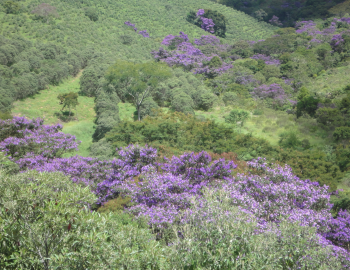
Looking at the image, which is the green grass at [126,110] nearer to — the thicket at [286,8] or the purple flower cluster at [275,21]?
the thicket at [286,8]

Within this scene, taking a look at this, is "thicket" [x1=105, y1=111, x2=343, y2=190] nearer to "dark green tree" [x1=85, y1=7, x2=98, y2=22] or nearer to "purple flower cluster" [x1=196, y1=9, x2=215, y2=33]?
"dark green tree" [x1=85, y1=7, x2=98, y2=22]

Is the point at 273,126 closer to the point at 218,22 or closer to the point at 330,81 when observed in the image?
the point at 330,81

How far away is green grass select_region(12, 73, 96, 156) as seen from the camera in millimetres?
26253

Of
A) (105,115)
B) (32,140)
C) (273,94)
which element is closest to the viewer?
(32,140)

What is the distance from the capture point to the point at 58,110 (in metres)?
30.1

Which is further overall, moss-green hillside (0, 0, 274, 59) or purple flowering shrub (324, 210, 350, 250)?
moss-green hillside (0, 0, 274, 59)

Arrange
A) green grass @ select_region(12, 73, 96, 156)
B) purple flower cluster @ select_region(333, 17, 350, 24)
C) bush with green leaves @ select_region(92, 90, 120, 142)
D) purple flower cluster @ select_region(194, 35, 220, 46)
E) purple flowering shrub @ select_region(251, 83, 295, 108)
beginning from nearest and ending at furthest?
bush with green leaves @ select_region(92, 90, 120, 142) < green grass @ select_region(12, 73, 96, 156) < purple flowering shrub @ select_region(251, 83, 295, 108) < purple flower cluster @ select_region(194, 35, 220, 46) < purple flower cluster @ select_region(333, 17, 350, 24)

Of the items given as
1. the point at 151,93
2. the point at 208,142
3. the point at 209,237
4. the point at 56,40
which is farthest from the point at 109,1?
the point at 209,237

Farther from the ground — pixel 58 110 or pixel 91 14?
pixel 91 14

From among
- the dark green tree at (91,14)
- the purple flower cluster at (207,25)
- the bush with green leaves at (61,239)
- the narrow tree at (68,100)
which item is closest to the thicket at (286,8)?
the purple flower cluster at (207,25)

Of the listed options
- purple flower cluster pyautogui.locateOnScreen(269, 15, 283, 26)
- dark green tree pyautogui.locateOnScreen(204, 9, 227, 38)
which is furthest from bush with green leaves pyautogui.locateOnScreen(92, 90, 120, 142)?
purple flower cluster pyautogui.locateOnScreen(269, 15, 283, 26)

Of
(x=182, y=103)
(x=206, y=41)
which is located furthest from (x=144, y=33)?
(x=182, y=103)

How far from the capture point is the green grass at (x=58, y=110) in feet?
86.1

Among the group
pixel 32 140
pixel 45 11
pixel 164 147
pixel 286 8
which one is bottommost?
pixel 45 11
